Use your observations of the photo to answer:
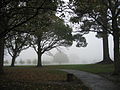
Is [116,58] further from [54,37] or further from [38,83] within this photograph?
[54,37]

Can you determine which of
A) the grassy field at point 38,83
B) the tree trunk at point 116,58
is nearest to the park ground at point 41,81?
the grassy field at point 38,83

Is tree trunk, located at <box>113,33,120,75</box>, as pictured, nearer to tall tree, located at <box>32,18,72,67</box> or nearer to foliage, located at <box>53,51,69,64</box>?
tall tree, located at <box>32,18,72,67</box>

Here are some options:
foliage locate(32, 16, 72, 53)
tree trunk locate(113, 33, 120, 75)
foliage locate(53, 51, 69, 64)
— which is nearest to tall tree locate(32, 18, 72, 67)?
foliage locate(32, 16, 72, 53)

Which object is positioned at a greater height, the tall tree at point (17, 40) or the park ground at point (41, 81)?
the tall tree at point (17, 40)

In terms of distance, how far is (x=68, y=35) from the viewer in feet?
119

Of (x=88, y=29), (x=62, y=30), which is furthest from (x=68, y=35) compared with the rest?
(x=88, y=29)

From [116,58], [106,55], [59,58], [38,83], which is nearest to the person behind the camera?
[38,83]

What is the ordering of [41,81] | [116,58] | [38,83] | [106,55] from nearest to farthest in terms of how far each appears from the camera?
[38,83] → [41,81] → [116,58] → [106,55]

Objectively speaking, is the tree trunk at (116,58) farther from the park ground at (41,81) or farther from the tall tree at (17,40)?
the tall tree at (17,40)

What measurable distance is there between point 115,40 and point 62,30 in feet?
57.8

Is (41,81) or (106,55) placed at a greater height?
(106,55)

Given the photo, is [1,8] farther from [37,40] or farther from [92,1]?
[37,40]

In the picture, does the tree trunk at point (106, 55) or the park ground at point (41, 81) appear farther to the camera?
the tree trunk at point (106, 55)

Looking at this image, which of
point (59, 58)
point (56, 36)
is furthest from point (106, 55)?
point (59, 58)
